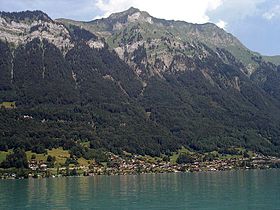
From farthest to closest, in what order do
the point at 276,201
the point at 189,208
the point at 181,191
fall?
the point at 181,191 → the point at 276,201 → the point at 189,208

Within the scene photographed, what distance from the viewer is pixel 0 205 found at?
326 feet

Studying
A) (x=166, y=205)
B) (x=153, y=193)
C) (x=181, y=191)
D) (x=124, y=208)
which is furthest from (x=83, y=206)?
(x=181, y=191)

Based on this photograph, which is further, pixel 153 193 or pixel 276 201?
pixel 153 193

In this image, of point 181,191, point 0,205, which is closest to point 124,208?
point 0,205

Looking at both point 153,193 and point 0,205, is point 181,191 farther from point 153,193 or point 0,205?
point 0,205

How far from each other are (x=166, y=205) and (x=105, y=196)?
23.1m

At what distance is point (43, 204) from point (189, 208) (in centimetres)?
2867

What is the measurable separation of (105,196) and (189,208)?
2975cm

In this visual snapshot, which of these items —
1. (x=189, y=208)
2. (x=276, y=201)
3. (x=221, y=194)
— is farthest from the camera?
(x=221, y=194)

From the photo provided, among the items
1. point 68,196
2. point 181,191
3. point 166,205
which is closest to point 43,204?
point 68,196

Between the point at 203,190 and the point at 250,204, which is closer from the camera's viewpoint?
the point at 250,204

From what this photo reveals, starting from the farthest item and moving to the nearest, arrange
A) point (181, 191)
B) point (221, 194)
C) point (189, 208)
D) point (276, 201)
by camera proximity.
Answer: point (181, 191)
point (221, 194)
point (276, 201)
point (189, 208)

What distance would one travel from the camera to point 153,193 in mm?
119688

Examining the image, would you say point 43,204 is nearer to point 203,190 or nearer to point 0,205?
point 0,205
